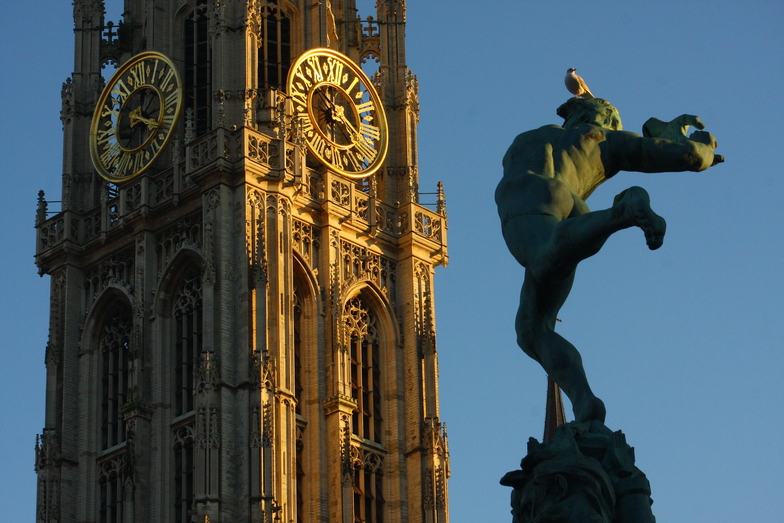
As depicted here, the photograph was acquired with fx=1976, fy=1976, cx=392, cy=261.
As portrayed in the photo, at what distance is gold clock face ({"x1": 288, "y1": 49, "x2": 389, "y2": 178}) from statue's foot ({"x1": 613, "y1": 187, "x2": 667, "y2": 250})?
1830 inches

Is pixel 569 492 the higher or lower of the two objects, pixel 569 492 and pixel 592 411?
the lower

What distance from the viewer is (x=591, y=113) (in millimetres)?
11398

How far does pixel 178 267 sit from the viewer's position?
5466cm

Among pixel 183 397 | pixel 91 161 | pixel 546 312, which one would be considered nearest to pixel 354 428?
pixel 183 397

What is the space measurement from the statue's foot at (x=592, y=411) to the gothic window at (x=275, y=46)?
48414mm

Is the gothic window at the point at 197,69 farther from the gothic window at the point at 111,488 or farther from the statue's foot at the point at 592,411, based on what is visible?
the statue's foot at the point at 592,411

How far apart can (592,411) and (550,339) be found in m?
0.57

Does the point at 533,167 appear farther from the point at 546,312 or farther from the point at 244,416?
the point at 244,416

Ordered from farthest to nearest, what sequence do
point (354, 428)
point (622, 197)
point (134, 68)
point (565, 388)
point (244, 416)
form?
point (134, 68), point (354, 428), point (244, 416), point (565, 388), point (622, 197)

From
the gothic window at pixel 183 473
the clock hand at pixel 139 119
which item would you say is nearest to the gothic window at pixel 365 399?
the gothic window at pixel 183 473

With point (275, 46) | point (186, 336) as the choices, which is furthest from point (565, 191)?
point (275, 46)

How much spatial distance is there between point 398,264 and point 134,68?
9830mm

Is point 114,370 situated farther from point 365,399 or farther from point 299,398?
point 365,399

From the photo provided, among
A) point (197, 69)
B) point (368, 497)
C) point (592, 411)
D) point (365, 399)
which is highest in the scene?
point (197, 69)
